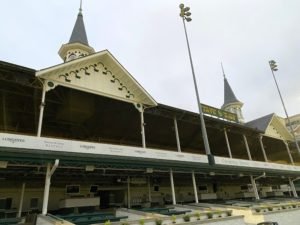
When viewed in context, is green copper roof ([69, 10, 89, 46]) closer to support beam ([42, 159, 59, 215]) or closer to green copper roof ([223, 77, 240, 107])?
support beam ([42, 159, 59, 215])

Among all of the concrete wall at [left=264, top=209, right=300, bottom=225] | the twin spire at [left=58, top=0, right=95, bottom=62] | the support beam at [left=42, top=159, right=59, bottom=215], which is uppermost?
the twin spire at [left=58, top=0, right=95, bottom=62]

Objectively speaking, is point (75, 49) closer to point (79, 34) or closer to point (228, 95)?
point (79, 34)

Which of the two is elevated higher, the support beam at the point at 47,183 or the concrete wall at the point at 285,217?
the support beam at the point at 47,183

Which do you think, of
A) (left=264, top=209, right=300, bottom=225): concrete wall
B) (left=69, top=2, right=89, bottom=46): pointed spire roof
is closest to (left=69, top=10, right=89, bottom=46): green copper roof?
(left=69, top=2, right=89, bottom=46): pointed spire roof

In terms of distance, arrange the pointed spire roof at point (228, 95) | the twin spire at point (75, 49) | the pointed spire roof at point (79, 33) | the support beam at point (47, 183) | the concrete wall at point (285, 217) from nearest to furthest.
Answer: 1. the support beam at point (47, 183)
2. the concrete wall at point (285, 217)
3. the twin spire at point (75, 49)
4. the pointed spire roof at point (79, 33)
5. the pointed spire roof at point (228, 95)

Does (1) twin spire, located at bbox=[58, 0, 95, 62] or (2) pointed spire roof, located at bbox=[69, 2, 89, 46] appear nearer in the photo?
(1) twin spire, located at bbox=[58, 0, 95, 62]

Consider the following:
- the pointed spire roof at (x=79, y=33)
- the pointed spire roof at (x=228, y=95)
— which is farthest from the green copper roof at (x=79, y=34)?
the pointed spire roof at (x=228, y=95)

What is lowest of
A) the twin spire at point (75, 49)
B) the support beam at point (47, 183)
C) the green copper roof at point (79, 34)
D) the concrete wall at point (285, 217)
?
the concrete wall at point (285, 217)

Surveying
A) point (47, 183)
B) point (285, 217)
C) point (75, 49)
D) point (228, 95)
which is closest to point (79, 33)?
point (75, 49)

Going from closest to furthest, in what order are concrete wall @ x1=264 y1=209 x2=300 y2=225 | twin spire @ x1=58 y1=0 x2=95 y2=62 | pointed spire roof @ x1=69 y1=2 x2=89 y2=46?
concrete wall @ x1=264 y1=209 x2=300 y2=225 < twin spire @ x1=58 y1=0 x2=95 y2=62 < pointed spire roof @ x1=69 y1=2 x2=89 y2=46

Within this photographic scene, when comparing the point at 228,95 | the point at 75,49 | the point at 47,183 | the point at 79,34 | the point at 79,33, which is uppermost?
the point at 79,33

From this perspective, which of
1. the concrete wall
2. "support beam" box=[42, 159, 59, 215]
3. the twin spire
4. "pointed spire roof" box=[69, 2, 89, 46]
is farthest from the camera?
"pointed spire roof" box=[69, 2, 89, 46]

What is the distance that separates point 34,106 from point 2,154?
338 inches

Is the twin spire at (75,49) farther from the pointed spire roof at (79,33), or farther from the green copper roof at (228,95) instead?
the green copper roof at (228,95)
